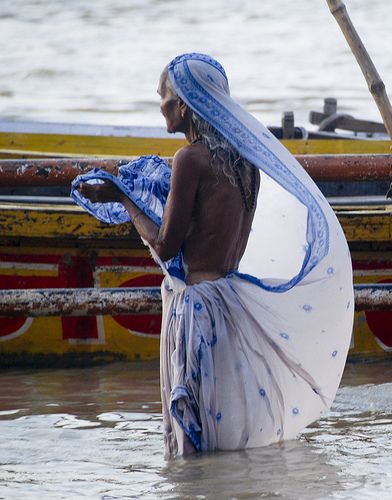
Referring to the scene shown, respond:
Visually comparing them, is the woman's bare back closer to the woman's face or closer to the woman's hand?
the woman's face

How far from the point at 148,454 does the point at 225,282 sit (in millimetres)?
712

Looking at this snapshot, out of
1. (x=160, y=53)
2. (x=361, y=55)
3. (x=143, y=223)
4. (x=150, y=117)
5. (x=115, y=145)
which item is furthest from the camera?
(x=160, y=53)

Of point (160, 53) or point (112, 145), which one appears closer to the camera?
point (112, 145)

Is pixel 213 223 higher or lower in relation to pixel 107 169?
higher

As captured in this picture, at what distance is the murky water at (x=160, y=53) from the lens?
16.9m

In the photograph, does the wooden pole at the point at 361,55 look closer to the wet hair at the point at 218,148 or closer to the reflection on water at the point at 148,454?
the wet hair at the point at 218,148

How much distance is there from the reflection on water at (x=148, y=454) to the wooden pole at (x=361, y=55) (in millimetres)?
1128

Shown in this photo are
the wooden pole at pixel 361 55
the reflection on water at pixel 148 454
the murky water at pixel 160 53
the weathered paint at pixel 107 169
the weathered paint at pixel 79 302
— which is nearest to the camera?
the reflection on water at pixel 148 454

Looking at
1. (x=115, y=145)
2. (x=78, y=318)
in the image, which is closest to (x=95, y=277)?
(x=78, y=318)

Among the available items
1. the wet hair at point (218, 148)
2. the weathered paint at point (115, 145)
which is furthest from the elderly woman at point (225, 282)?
the weathered paint at point (115, 145)

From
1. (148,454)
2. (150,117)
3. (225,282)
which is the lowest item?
(150,117)

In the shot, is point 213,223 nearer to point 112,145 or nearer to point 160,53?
point 112,145

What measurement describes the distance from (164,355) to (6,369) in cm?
229

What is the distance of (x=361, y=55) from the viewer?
4895mm
